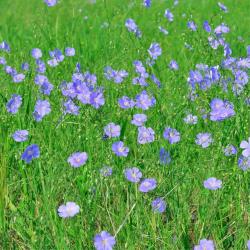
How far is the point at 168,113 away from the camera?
9.02ft

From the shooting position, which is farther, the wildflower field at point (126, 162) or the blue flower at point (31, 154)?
the blue flower at point (31, 154)

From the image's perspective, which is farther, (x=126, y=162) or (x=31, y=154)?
(x=126, y=162)

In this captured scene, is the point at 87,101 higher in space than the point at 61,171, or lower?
higher

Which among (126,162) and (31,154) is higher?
(31,154)

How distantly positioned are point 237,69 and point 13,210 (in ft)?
4.20

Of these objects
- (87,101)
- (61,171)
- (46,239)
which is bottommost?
(46,239)

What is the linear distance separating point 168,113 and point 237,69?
18.2 inches

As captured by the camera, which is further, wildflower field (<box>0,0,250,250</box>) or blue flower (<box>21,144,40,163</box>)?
blue flower (<box>21,144,40,163</box>)

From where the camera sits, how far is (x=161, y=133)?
9.03 feet

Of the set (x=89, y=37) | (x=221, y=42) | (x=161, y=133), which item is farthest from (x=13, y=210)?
(x=89, y=37)

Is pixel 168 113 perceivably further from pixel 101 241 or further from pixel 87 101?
pixel 101 241

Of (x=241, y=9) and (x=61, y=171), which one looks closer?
(x=61, y=171)

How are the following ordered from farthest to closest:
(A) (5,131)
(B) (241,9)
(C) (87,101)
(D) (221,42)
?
(B) (241,9)
(D) (221,42)
(A) (5,131)
(C) (87,101)

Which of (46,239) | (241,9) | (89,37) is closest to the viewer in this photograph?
(46,239)
